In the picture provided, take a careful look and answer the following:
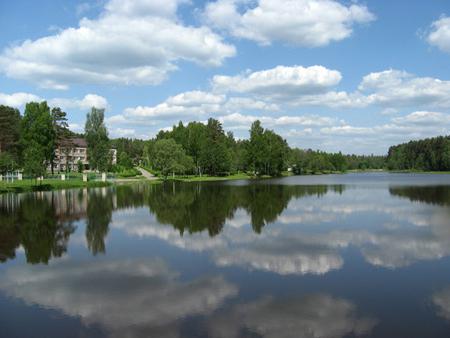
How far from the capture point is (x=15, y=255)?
17984 mm

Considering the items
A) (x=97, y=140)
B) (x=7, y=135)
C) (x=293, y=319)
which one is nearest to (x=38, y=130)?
(x=7, y=135)

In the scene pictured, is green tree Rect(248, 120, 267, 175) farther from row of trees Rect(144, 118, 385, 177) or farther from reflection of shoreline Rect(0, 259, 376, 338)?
reflection of shoreline Rect(0, 259, 376, 338)

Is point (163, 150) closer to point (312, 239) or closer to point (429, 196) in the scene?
point (429, 196)

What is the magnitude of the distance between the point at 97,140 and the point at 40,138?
881 inches

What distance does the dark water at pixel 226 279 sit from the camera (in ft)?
32.7

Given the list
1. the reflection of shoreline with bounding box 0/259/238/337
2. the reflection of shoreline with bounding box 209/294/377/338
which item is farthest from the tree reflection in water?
the reflection of shoreline with bounding box 209/294/377/338

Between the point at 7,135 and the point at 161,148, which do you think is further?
the point at 161,148

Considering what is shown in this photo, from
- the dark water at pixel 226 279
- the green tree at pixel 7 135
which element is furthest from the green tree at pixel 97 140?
the dark water at pixel 226 279

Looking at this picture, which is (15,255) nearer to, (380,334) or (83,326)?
(83,326)

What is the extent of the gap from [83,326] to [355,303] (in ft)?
23.2

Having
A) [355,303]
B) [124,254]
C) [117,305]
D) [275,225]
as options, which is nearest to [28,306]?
[117,305]

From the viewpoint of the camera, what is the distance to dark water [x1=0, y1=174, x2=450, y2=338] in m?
9.95

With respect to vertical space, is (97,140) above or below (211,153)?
above

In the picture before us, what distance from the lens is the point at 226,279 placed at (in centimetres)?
1373
